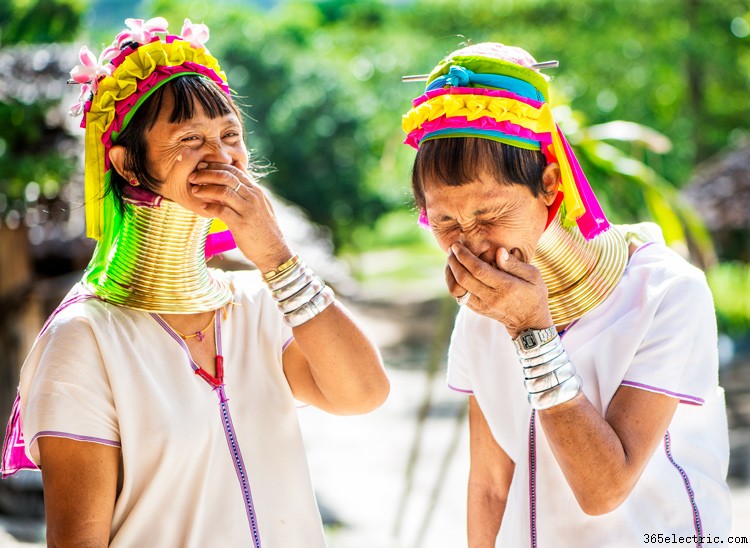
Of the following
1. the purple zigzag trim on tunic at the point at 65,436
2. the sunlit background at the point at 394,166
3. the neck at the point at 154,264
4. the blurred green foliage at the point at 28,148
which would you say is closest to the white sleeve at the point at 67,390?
the purple zigzag trim on tunic at the point at 65,436

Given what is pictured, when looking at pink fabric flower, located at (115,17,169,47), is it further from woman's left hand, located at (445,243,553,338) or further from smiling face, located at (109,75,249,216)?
woman's left hand, located at (445,243,553,338)

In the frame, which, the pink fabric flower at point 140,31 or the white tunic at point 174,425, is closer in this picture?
the white tunic at point 174,425

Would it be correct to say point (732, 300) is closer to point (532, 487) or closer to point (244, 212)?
point (532, 487)

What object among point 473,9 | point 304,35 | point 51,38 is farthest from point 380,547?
point 304,35

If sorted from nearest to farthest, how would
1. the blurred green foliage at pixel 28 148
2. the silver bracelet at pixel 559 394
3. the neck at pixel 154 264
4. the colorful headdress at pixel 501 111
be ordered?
1. the silver bracelet at pixel 559 394
2. the colorful headdress at pixel 501 111
3. the neck at pixel 154 264
4. the blurred green foliage at pixel 28 148

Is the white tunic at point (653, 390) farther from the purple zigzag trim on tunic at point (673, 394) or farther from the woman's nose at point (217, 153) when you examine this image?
the woman's nose at point (217, 153)

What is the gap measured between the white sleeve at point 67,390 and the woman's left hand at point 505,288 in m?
0.90

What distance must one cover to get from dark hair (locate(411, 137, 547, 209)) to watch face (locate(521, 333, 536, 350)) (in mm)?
358

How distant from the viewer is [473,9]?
2556 centimetres

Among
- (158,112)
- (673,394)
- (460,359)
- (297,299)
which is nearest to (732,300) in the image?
(460,359)

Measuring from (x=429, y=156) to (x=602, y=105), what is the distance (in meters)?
20.1

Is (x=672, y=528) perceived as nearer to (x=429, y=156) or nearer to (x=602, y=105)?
(x=429, y=156)

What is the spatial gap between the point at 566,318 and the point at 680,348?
303mm

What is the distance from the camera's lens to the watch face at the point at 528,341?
214 centimetres
